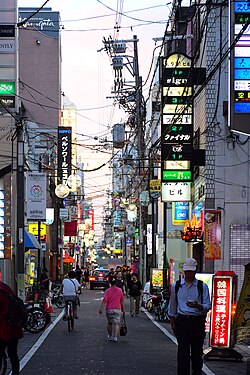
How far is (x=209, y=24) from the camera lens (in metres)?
30.0

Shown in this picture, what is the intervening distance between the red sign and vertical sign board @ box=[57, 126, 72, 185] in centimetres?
3653

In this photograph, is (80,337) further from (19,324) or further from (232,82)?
(19,324)

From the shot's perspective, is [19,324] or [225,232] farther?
[225,232]

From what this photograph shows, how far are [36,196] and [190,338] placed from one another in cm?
2537

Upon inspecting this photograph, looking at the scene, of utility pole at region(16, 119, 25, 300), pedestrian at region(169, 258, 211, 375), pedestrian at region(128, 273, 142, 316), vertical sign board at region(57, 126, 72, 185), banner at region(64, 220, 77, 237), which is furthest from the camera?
banner at region(64, 220, 77, 237)

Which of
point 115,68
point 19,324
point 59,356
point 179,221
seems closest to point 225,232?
point 179,221

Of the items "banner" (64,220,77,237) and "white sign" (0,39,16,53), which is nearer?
"white sign" (0,39,16,53)

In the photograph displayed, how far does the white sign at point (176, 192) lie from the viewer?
3419 cm

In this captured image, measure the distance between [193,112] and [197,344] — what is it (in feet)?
71.3

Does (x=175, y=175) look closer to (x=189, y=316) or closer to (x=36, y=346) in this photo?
(x=36, y=346)

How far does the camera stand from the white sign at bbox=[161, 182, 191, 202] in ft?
112

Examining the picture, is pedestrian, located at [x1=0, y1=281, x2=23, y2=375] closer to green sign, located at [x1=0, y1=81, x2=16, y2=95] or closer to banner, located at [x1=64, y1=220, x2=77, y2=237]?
green sign, located at [x1=0, y1=81, x2=16, y2=95]

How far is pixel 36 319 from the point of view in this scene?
25578 millimetres

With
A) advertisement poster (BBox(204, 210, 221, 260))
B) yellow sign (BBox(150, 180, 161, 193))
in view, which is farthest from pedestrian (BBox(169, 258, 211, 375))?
yellow sign (BBox(150, 180, 161, 193))
